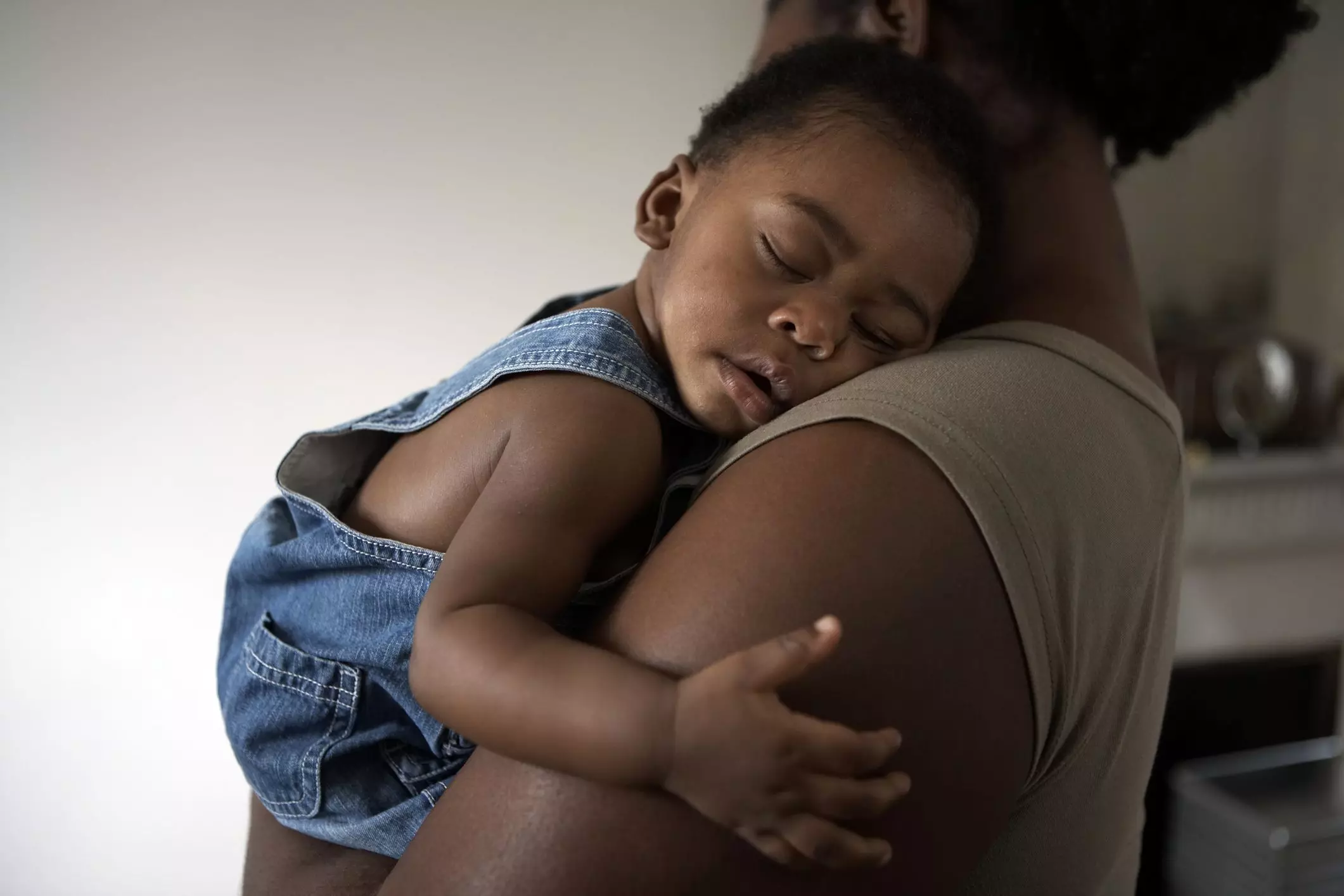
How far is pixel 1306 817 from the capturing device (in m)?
2.41

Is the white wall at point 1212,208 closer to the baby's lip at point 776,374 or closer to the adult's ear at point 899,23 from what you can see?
the adult's ear at point 899,23

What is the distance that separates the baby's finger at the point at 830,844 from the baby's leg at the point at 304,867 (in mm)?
412

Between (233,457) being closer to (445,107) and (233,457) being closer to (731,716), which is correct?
(445,107)

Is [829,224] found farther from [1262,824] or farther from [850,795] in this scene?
[1262,824]

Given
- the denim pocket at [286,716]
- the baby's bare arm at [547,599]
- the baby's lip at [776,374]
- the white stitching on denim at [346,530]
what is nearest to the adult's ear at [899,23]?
the baby's lip at [776,374]

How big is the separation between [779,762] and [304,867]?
527 mm

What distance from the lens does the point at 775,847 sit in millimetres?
416

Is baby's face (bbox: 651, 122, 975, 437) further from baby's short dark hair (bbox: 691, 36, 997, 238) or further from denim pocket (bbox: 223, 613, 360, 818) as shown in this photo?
denim pocket (bbox: 223, 613, 360, 818)

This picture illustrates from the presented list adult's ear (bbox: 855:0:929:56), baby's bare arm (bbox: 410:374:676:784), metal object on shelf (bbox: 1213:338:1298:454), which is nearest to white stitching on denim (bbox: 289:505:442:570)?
baby's bare arm (bbox: 410:374:676:784)

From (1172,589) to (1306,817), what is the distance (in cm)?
234

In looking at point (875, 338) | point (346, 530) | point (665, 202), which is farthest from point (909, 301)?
point (346, 530)

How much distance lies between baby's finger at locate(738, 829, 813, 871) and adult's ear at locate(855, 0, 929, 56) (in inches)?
29.5

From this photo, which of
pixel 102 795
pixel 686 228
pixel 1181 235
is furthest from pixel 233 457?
pixel 1181 235

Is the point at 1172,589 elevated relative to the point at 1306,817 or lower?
elevated
